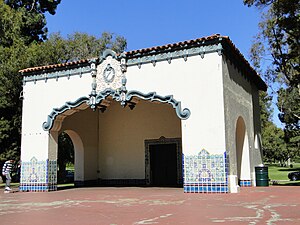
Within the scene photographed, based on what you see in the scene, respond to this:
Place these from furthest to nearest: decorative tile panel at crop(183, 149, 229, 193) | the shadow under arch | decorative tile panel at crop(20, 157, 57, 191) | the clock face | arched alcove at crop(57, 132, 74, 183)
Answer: arched alcove at crop(57, 132, 74, 183) < decorative tile panel at crop(20, 157, 57, 191) < the clock face < the shadow under arch < decorative tile panel at crop(183, 149, 229, 193)

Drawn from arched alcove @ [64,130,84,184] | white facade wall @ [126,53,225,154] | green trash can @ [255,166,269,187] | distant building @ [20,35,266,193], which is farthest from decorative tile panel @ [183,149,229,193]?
arched alcove @ [64,130,84,184]

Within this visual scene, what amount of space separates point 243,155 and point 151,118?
4633mm

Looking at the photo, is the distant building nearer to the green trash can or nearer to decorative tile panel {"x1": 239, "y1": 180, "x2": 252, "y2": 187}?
decorative tile panel {"x1": 239, "y1": 180, "x2": 252, "y2": 187}

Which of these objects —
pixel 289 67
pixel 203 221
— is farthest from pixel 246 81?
pixel 203 221

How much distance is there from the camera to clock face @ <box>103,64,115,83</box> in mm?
13648

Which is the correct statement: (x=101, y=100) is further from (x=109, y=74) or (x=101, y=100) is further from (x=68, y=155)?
(x=68, y=155)

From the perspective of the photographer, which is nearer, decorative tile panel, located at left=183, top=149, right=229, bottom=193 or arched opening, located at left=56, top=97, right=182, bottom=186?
decorative tile panel, located at left=183, top=149, right=229, bottom=193

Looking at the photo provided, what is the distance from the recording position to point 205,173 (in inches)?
454

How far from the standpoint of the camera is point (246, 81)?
51.3 feet

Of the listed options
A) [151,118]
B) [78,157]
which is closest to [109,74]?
[151,118]

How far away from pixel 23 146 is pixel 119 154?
473 centimetres

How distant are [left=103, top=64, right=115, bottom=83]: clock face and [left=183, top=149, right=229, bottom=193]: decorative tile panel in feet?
13.3

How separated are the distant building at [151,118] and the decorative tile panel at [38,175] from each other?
0.04m

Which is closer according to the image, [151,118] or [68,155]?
[151,118]
